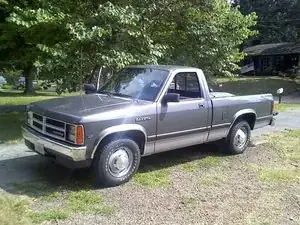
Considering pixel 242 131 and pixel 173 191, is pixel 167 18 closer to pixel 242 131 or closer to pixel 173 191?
pixel 242 131

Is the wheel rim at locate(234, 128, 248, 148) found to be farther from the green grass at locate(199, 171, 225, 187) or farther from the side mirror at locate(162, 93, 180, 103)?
the side mirror at locate(162, 93, 180, 103)

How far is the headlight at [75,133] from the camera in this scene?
17.1 feet

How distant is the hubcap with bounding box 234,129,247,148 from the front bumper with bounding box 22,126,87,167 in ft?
12.0

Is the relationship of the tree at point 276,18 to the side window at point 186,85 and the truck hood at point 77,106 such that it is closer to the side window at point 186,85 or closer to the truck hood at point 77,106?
the side window at point 186,85

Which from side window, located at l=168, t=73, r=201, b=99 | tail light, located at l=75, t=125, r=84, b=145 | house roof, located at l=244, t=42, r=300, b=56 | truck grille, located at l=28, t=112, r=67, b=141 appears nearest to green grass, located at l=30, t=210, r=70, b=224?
tail light, located at l=75, t=125, r=84, b=145

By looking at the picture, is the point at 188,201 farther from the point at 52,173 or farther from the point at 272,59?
the point at 272,59

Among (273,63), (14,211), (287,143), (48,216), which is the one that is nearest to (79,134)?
(48,216)

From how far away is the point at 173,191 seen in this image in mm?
5719

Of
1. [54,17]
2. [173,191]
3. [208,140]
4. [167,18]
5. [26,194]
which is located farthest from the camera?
[167,18]

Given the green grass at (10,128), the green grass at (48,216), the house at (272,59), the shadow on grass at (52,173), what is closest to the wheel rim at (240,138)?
the shadow on grass at (52,173)

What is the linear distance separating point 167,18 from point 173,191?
5.89m

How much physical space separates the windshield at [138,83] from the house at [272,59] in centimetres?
3849

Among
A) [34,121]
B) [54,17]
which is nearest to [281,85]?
[54,17]

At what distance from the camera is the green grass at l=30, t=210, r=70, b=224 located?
4.58 metres
